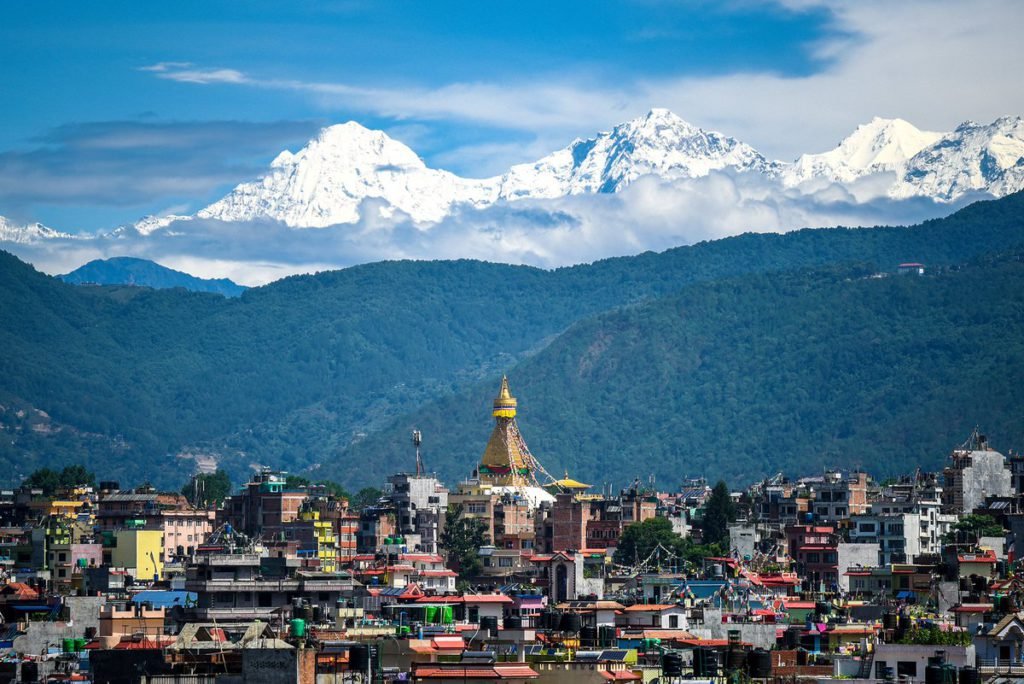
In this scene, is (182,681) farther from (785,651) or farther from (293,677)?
(785,651)

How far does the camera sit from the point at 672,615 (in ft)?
363

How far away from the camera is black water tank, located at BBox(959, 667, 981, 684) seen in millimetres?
65625

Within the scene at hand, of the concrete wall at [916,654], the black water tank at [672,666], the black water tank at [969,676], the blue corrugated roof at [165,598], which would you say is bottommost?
the black water tank at [969,676]

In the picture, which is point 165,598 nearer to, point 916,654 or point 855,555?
point 916,654

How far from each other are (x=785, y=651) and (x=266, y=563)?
38.5 m

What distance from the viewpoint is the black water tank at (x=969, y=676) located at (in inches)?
2584

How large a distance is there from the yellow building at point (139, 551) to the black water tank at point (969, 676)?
114 meters

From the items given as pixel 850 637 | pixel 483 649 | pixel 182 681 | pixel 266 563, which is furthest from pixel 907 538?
pixel 182 681

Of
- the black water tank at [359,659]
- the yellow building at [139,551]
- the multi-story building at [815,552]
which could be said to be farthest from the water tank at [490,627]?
the yellow building at [139,551]

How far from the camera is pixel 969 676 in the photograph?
217ft

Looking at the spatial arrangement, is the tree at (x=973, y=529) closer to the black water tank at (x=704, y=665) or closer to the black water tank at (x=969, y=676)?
the black water tank at (x=704, y=665)

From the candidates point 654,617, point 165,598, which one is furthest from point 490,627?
point 165,598

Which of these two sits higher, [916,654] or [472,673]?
[916,654]

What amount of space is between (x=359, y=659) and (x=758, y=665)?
36.0 ft
